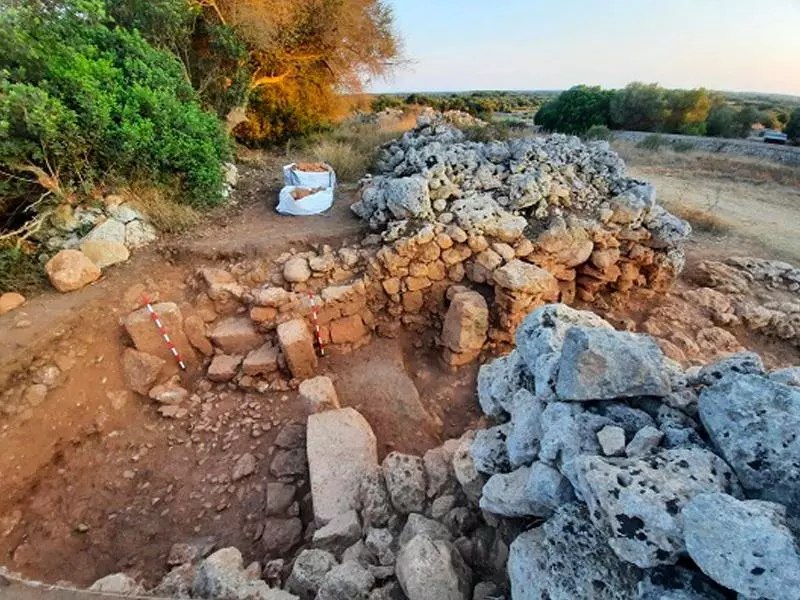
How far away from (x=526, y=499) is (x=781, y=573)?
0.97 m

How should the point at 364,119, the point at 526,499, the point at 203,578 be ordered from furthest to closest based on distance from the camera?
1. the point at 364,119
2. the point at 203,578
3. the point at 526,499

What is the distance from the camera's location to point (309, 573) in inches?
96.2

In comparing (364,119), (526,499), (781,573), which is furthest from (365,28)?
(781,573)

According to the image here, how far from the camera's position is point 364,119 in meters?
14.5

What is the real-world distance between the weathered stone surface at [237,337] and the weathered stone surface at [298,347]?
0.35 m

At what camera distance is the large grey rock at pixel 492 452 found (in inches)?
96.4

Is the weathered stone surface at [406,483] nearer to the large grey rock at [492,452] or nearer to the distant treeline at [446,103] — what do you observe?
the large grey rock at [492,452]

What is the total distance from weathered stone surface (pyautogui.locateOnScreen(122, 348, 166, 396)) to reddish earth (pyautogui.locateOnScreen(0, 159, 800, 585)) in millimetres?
94

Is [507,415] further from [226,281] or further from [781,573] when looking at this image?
[226,281]

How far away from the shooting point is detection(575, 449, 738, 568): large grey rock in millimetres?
1487

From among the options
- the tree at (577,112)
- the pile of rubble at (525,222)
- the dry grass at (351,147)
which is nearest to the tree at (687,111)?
the tree at (577,112)

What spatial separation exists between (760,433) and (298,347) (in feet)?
11.9

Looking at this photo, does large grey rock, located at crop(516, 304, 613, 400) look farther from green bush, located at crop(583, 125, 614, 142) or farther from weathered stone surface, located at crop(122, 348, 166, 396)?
green bush, located at crop(583, 125, 614, 142)

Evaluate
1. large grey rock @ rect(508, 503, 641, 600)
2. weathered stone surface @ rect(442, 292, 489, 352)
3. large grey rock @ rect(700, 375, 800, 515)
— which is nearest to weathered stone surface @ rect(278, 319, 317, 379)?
weathered stone surface @ rect(442, 292, 489, 352)
